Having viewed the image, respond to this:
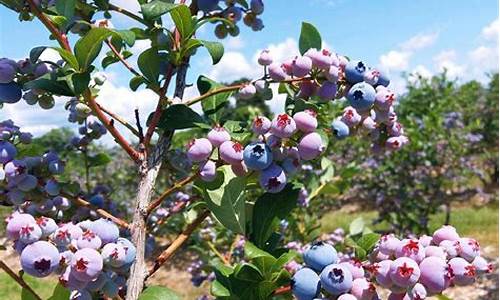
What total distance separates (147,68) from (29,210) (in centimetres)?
36

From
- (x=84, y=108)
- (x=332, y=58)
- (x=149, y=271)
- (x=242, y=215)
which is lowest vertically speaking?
(x=149, y=271)

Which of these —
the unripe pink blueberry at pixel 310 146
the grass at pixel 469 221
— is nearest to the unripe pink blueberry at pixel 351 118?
the unripe pink blueberry at pixel 310 146

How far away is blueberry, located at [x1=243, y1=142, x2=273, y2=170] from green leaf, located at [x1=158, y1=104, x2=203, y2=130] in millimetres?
194

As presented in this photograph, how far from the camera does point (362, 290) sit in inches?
32.2

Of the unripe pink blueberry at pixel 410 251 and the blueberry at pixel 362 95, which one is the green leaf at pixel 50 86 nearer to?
the blueberry at pixel 362 95

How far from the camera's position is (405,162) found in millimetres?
7633

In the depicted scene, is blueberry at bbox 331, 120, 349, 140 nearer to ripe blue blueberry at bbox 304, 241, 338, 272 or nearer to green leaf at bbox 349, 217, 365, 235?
ripe blue blueberry at bbox 304, 241, 338, 272

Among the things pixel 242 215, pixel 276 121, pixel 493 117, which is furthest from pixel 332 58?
pixel 493 117

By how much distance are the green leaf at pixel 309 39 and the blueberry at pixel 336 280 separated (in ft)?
1.68

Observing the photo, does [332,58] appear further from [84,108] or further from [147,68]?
[84,108]

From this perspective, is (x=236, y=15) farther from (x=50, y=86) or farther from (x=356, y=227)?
(x=356, y=227)

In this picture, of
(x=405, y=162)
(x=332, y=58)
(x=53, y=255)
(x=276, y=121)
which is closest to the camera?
(x=53, y=255)

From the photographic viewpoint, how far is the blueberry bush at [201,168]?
0.84m

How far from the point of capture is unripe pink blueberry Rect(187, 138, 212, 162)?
3.19ft
